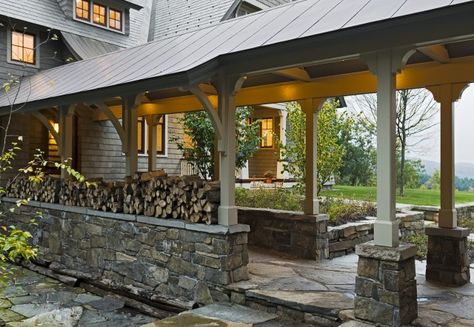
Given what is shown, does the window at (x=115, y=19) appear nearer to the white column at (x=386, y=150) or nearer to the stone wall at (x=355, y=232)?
the stone wall at (x=355, y=232)

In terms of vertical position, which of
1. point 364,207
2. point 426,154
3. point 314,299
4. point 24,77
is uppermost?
point 24,77

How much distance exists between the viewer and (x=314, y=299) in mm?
4570

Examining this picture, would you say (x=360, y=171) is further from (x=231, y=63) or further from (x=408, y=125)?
(x=231, y=63)

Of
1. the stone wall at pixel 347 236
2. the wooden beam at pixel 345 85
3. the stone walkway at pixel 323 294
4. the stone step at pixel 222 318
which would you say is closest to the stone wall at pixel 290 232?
the stone wall at pixel 347 236

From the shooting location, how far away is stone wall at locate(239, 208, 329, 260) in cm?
700

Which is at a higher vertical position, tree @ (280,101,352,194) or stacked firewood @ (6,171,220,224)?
tree @ (280,101,352,194)

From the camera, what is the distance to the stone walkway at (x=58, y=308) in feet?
16.9

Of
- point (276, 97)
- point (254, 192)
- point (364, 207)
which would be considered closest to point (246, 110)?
point (254, 192)

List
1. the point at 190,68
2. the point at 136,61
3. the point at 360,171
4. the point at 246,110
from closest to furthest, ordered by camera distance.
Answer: the point at 190,68 < the point at 136,61 < the point at 246,110 < the point at 360,171

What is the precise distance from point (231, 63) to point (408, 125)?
12194mm

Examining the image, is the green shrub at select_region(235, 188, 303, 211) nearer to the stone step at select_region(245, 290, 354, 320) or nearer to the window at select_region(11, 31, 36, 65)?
the stone step at select_region(245, 290, 354, 320)

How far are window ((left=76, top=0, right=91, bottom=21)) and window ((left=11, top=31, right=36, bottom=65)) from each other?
162 centimetres

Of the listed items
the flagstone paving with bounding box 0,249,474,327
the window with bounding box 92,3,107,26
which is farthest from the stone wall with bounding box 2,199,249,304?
the window with bounding box 92,3,107,26

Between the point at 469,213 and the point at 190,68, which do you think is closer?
the point at 190,68
